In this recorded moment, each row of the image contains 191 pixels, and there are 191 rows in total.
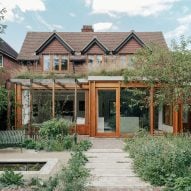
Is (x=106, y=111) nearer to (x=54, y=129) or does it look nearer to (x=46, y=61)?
(x=54, y=129)

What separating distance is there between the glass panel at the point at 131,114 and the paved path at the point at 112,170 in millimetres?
4838

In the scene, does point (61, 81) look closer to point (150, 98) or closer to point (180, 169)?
point (150, 98)

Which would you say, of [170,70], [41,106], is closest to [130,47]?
[41,106]

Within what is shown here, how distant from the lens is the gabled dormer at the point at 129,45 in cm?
3347

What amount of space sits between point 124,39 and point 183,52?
44.7 ft

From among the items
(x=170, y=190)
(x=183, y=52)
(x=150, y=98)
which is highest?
(x=183, y=52)

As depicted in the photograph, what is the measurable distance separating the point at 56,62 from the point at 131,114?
9.90m

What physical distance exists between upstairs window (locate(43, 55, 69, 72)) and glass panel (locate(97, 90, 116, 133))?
825 cm

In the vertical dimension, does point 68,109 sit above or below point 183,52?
below

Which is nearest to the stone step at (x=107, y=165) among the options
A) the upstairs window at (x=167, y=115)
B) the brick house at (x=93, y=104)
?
the brick house at (x=93, y=104)

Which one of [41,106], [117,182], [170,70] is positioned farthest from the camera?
[41,106]

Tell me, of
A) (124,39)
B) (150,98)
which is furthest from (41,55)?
(150,98)

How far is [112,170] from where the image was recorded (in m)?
13.5

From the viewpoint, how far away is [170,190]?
991 centimetres
